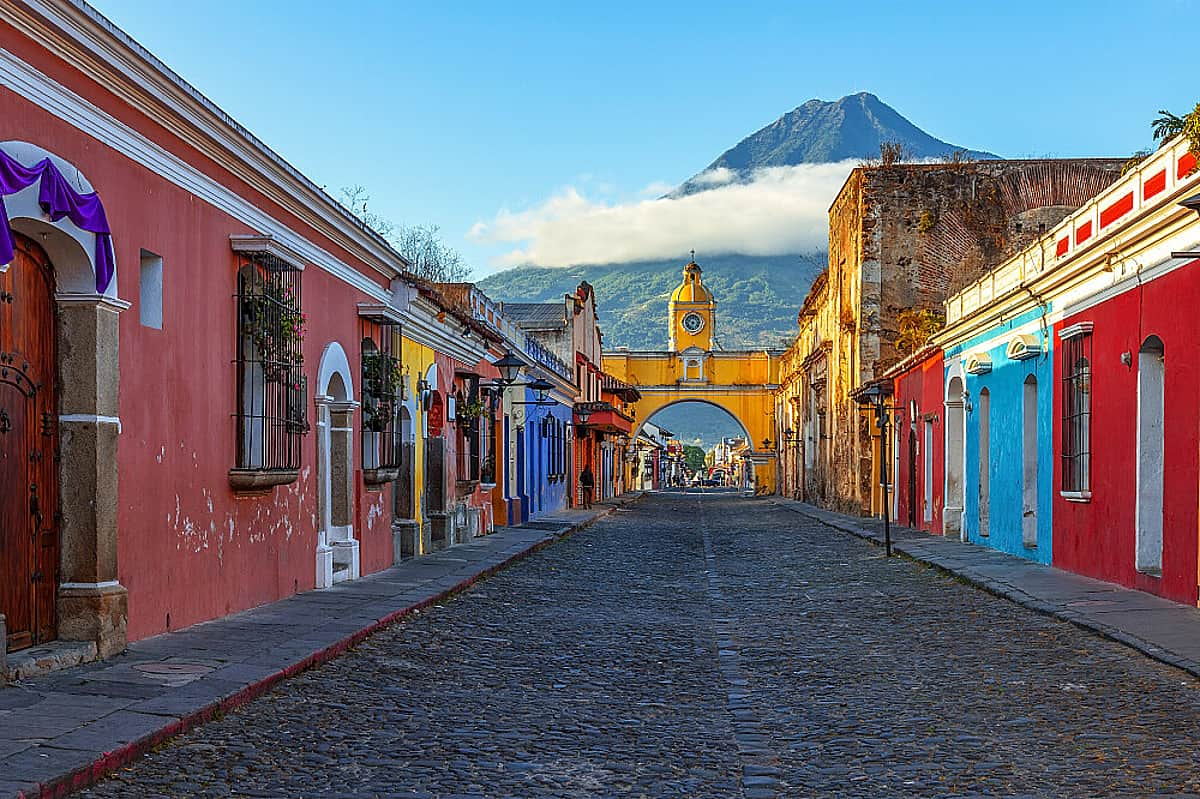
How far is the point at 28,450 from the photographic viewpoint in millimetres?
7105

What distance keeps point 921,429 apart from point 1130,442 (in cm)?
1187

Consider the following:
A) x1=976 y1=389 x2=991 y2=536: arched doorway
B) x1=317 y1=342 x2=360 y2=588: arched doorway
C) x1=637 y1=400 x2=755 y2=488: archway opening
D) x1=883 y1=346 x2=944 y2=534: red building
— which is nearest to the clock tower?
x1=637 y1=400 x2=755 y2=488: archway opening

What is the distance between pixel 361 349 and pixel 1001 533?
9088 mm

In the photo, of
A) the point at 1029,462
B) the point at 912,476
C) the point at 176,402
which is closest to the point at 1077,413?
the point at 1029,462

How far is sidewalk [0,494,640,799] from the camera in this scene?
16.2 feet

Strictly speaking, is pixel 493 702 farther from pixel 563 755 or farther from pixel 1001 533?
pixel 1001 533

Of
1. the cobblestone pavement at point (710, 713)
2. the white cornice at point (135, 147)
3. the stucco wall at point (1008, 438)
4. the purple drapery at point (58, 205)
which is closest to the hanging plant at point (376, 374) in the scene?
the white cornice at point (135, 147)

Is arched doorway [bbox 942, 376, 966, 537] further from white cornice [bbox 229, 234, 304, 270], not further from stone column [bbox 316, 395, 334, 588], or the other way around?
white cornice [bbox 229, 234, 304, 270]

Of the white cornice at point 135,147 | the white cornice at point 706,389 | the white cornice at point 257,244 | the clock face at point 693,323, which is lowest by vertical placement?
the white cornice at point 257,244

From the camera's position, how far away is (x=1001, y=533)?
58.3 feet

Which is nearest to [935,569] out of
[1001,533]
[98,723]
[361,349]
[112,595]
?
[1001,533]

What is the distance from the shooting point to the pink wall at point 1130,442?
10680mm

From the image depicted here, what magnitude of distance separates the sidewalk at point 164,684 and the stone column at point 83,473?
0.31m

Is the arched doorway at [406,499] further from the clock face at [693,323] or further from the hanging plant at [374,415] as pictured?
the clock face at [693,323]
